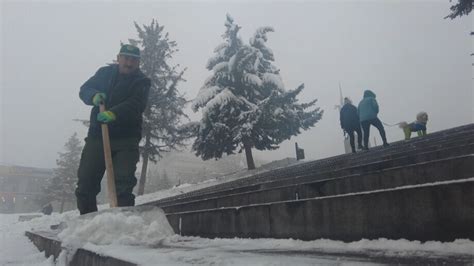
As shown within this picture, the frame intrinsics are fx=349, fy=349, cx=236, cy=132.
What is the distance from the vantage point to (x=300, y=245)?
2.66 m

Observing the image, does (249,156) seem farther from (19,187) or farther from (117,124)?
(19,187)

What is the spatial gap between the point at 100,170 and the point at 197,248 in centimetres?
205

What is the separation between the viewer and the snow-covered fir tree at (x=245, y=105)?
18781 millimetres

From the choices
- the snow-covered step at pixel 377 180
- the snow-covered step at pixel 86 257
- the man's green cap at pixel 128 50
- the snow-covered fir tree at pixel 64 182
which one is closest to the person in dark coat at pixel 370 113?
the snow-covered step at pixel 377 180

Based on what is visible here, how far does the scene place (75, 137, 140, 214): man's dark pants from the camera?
4125 millimetres

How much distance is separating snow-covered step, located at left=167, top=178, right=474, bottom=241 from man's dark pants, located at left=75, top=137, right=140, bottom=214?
57.7 inches

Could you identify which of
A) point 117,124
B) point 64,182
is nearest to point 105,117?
point 117,124

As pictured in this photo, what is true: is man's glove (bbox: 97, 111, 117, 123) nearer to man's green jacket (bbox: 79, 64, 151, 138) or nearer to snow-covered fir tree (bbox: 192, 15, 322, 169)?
man's green jacket (bbox: 79, 64, 151, 138)

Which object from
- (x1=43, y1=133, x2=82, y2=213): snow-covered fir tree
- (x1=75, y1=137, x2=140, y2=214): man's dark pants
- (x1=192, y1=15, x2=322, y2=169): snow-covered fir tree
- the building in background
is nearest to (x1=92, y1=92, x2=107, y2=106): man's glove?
(x1=75, y1=137, x2=140, y2=214): man's dark pants

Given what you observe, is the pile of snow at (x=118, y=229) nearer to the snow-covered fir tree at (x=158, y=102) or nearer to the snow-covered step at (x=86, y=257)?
the snow-covered step at (x=86, y=257)

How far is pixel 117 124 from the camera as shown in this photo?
4223mm

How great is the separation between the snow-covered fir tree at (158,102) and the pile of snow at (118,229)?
57.8ft

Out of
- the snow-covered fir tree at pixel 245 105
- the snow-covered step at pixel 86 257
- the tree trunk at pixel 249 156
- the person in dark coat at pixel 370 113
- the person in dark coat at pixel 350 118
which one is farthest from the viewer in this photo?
the tree trunk at pixel 249 156

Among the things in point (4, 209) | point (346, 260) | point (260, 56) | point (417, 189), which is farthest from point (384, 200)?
point (4, 209)
